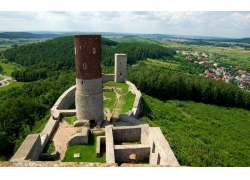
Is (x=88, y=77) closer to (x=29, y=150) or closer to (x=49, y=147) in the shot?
(x=49, y=147)

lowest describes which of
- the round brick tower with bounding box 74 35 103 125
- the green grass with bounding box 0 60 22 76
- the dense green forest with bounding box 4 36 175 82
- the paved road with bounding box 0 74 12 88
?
the paved road with bounding box 0 74 12 88

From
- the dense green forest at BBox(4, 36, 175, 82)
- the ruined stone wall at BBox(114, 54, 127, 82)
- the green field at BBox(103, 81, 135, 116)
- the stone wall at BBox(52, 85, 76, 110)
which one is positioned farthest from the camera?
the dense green forest at BBox(4, 36, 175, 82)

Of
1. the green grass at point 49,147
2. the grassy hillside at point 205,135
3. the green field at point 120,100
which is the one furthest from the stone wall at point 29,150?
the grassy hillside at point 205,135

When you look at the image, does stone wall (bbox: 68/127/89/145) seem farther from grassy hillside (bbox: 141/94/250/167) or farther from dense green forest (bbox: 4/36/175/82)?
dense green forest (bbox: 4/36/175/82)

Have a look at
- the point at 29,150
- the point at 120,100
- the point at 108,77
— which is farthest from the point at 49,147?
the point at 108,77

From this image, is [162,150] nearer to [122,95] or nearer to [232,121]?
[122,95]

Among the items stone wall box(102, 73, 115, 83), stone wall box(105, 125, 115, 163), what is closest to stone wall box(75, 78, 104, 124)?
stone wall box(105, 125, 115, 163)

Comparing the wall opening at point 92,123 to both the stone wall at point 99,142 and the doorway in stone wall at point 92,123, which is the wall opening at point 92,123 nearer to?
the doorway in stone wall at point 92,123
